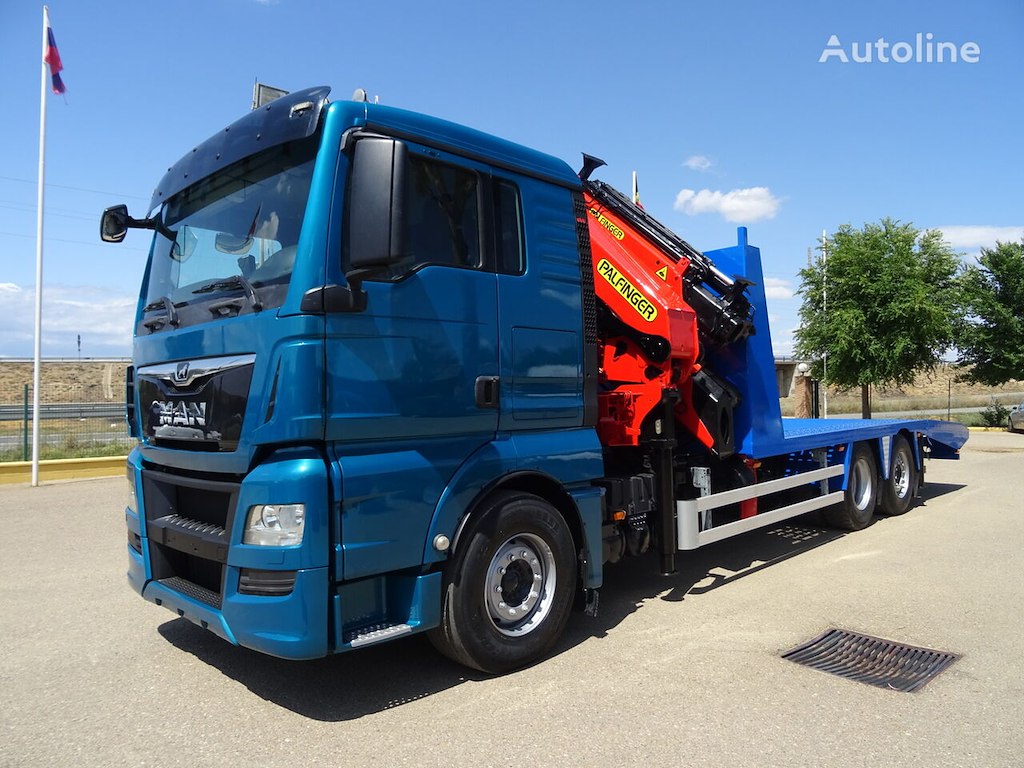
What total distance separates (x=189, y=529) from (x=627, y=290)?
3295mm

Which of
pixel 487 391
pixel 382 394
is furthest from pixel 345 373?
pixel 487 391

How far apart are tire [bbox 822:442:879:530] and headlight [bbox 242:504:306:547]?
649 centimetres

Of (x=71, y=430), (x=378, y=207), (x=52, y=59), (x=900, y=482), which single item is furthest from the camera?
(x=71, y=430)

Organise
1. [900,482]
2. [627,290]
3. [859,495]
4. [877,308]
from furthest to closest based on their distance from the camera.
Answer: [877,308]
[900,482]
[859,495]
[627,290]

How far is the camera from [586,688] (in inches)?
153

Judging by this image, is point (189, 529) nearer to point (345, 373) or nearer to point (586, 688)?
point (345, 373)

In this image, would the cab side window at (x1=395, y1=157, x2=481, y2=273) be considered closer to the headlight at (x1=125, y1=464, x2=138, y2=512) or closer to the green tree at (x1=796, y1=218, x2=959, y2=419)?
the headlight at (x1=125, y1=464, x2=138, y2=512)

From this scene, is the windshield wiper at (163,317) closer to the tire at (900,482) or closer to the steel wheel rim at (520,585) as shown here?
the steel wheel rim at (520,585)

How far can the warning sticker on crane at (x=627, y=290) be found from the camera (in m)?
5.21

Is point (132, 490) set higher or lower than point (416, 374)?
lower

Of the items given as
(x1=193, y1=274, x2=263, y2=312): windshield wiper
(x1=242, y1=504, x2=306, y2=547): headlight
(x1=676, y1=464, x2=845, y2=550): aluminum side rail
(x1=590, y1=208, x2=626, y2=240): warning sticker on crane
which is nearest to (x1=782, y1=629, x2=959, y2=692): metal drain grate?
(x1=676, y1=464, x2=845, y2=550): aluminum side rail

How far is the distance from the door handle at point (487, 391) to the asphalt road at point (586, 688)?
152cm

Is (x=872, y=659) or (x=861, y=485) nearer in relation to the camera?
(x=872, y=659)

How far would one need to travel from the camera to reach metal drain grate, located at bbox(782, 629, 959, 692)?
157 inches
